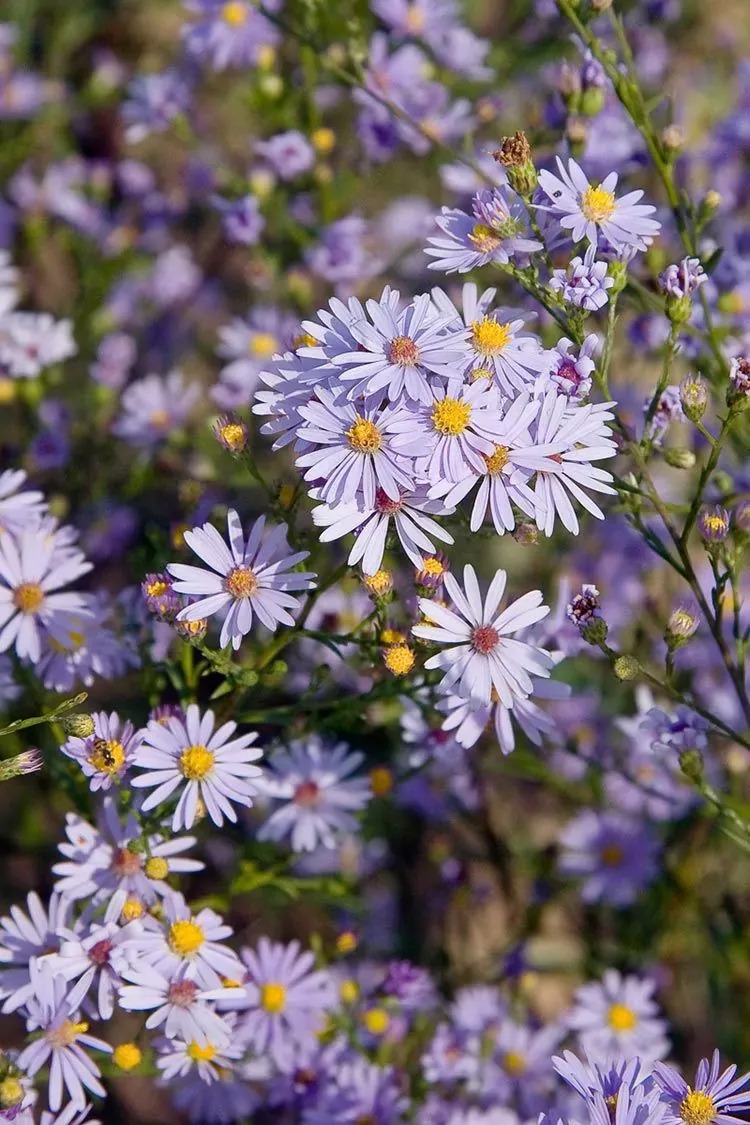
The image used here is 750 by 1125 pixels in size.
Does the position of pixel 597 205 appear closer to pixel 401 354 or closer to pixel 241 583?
pixel 401 354

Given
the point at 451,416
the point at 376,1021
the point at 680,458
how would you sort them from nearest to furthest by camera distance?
the point at 451,416, the point at 680,458, the point at 376,1021

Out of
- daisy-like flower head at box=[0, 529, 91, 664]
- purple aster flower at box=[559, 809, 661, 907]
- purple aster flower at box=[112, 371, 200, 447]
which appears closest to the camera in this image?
daisy-like flower head at box=[0, 529, 91, 664]

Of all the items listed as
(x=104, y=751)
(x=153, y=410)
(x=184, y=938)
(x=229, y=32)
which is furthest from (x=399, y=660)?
(x=229, y=32)

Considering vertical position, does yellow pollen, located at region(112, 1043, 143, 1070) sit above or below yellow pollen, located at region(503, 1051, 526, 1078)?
below

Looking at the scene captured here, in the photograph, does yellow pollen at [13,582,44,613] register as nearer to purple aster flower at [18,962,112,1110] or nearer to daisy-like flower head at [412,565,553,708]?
purple aster flower at [18,962,112,1110]

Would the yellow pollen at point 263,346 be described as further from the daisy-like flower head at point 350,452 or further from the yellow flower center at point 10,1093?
the yellow flower center at point 10,1093

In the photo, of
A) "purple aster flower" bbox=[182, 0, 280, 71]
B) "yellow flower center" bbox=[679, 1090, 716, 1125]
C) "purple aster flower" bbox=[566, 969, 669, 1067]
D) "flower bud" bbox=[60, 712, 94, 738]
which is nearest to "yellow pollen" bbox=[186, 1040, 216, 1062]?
"flower bud" bbox=[60, 712, 94, 738]

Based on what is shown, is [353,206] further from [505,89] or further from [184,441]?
[184,441]
